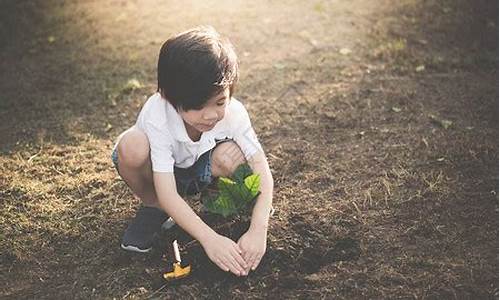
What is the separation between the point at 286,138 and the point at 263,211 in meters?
1.26

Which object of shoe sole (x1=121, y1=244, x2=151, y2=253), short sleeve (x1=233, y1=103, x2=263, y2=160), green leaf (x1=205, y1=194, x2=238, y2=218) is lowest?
shoe sole (x1=121, y1=244, x2=151, y2=253)

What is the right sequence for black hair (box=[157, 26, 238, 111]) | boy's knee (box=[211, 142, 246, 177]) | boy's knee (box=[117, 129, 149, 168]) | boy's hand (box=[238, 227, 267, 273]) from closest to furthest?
black hair (box=[157, 26, 238, 111]) < boy's hand (box=[238, 227, 267, 273]) < boy's knee (box=[117, 129, 149, 168]) < boy's knee (box=[211, 142, 246, 177])

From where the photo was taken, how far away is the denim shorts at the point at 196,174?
2697 mm

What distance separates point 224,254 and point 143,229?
1.82 ft

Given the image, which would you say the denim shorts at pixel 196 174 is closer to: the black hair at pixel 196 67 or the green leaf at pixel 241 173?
the green leaf at pixel 241 173

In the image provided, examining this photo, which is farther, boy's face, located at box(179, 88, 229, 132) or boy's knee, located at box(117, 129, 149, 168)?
boy's knee, located at box(117, 129, 149, 168)

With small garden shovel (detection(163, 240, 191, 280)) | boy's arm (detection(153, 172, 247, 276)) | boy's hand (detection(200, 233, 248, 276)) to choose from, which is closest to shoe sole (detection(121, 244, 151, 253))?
small garden shovel (detection(163, 240, 191, 280))

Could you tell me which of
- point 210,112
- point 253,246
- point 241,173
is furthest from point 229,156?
point 253,246

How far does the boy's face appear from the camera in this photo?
235 cm

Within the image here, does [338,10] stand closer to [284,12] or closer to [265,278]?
[284,12]

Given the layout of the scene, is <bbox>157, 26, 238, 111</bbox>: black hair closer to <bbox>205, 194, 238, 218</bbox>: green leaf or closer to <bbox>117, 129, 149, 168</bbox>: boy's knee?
<bbox>117, 129, 149, 168</bbox>: boy's knee

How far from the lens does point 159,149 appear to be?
8.11 feet

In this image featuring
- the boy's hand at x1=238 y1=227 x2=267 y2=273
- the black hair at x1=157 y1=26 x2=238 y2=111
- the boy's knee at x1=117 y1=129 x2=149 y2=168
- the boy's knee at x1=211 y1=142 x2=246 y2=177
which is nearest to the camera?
Answer: the black hair at x1=157 y1=26 x2=238 y2=111

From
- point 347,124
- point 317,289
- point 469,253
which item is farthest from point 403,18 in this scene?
point 317,289
